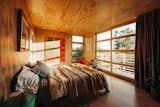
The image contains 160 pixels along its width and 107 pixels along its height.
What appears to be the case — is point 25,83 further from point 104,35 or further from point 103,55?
point 104,35

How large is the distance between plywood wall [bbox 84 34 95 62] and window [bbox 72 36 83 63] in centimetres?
34

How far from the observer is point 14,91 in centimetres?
139

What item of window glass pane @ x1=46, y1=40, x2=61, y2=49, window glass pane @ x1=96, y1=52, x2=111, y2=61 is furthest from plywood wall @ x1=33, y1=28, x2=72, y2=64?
window glass pane @ x1=96, y1=52, x2=111, y2=61

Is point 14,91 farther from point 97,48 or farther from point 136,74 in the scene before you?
point 97,48

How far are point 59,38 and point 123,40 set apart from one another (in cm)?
347

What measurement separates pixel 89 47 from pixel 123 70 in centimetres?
282

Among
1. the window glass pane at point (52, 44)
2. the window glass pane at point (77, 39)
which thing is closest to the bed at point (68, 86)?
the window glass pane at point (52, 44)

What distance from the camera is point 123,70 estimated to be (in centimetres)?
405

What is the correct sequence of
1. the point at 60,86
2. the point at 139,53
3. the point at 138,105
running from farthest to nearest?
the point at 139,53 → the point at 138,105 → the point at 60,86

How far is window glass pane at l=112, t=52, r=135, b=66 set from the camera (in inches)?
146

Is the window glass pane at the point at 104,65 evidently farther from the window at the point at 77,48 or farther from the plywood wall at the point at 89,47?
the window at the point at 77,48

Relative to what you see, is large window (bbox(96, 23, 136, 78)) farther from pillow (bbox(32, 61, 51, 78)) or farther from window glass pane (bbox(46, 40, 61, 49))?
pillow (bbox(32, 61, 51, 78))

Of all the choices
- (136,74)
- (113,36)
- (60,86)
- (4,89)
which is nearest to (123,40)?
(113,36)

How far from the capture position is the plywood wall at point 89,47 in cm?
609
